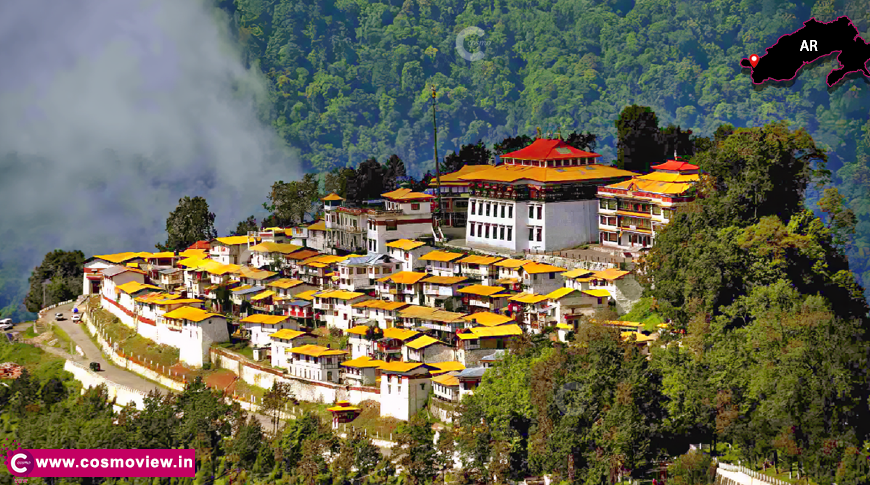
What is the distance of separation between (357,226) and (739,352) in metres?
25.9

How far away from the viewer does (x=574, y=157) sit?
67562mm

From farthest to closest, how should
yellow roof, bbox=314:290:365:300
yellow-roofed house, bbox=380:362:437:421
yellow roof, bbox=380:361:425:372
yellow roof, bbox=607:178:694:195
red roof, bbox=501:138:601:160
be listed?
red roof, bbox=501:138:601:160 → yellow roof, bbox=314:290:365:300 → yellow roof, bbox=607:178:694:195 → yellow roof, bbox=380:361:425:372 → yellow-roofed house, bbox=380:362:437:421

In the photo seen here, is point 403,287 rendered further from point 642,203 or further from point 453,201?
point 453,201

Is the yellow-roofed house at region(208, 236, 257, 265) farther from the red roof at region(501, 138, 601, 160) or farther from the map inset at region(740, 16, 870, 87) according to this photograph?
the map inset at region(740, 16, 870, 87)

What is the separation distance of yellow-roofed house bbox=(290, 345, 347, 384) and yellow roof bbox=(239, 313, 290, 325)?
395 centimetres

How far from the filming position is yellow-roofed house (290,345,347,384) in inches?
2218

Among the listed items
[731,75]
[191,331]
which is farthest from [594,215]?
[731,75]

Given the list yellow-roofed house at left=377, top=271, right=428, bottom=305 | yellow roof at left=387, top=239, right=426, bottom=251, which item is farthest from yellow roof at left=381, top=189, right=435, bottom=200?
yellow-roofed house at left=377, top=271, right=428, bottom=305

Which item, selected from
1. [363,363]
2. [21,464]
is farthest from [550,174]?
[21,464]

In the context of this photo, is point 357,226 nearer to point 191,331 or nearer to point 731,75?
point 191,331

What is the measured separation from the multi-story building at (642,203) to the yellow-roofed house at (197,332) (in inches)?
624

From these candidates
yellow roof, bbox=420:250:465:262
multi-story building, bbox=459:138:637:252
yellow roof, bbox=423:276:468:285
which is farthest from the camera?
multi-story building, bbox=459:138:637:252

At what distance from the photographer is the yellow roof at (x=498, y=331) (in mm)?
53938

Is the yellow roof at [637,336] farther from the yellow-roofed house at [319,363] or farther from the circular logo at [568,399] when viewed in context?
the yellow-roofed house at [319,363]
